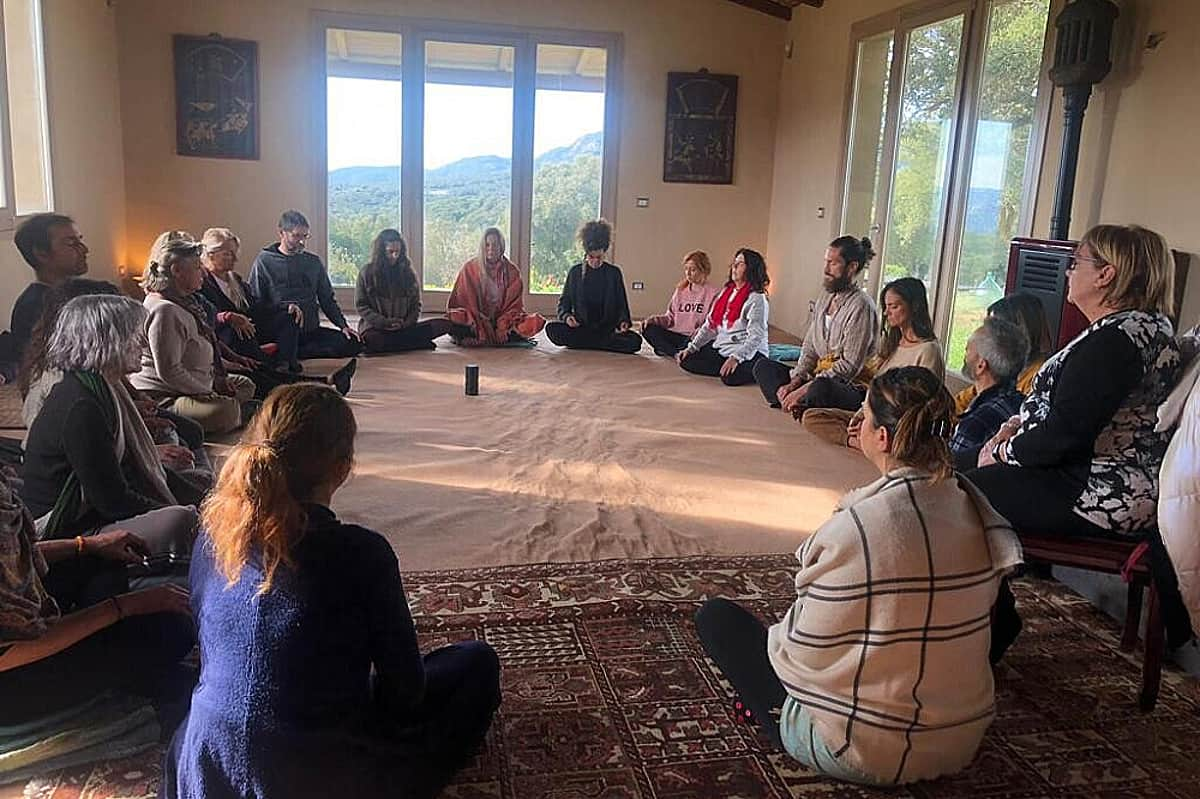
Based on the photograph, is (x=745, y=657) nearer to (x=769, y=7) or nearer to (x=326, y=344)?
(x=326, y=344)

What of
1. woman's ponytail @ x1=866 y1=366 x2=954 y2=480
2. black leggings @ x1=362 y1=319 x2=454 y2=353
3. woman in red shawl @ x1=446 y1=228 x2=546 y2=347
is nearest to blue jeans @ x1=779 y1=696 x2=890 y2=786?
woman's ponytail @ x1=866 y1=366 x2=954 y2=480

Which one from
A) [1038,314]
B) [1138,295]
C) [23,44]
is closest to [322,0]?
[23,44]

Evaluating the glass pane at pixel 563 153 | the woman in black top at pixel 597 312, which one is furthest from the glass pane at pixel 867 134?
the glass pane at pixel 563 153

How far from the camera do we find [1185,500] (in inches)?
89.8

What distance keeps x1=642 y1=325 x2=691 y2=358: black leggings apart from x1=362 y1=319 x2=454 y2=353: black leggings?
60.7 inches

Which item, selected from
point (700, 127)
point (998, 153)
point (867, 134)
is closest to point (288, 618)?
point (998, 153)

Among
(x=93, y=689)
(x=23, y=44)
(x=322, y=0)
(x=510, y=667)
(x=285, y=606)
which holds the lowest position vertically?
(x=510, y=667)

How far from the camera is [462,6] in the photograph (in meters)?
8.84

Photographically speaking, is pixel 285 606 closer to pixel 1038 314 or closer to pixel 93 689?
pixel 93 689

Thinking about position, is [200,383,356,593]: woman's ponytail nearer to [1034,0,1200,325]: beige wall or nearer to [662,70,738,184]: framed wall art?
[1034,0,1200,325]: beige wall

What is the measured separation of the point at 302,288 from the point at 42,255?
259cm

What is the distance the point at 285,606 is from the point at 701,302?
18.4 feet

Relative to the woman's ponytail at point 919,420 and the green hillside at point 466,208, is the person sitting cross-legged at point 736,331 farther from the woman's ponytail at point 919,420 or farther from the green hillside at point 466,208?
the woman's ponytail at point 919,420

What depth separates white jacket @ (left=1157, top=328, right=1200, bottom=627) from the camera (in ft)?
7.43
